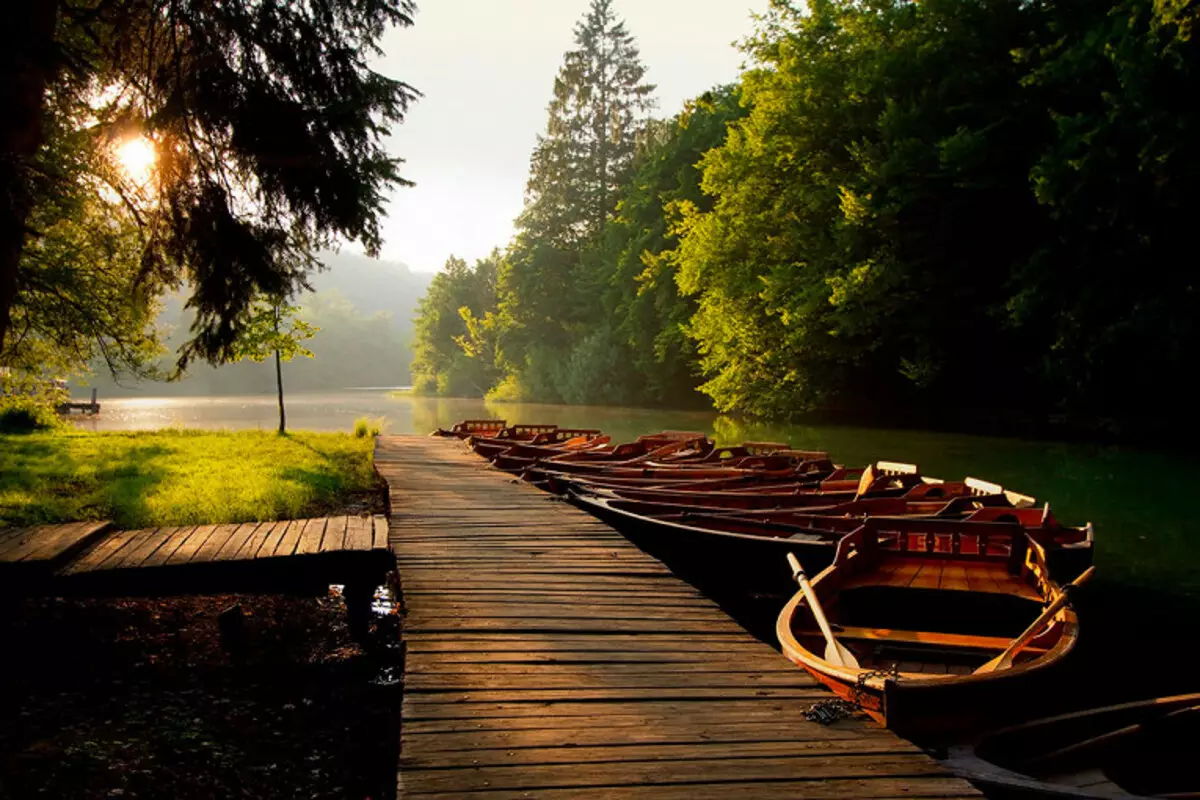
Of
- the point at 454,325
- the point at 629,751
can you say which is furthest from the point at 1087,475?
the point at 454,325

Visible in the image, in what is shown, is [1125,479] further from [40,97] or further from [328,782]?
[40,97]

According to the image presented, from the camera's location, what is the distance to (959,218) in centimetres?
2383

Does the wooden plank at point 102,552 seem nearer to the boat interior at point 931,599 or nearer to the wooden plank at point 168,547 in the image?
the wooden plank at point 168,547

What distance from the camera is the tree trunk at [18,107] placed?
5078 mm

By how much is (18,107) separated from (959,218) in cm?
2393

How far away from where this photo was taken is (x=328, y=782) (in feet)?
14.4

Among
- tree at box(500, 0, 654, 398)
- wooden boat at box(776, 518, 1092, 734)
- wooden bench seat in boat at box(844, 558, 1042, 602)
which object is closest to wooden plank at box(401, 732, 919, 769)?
wooden boat at box(776, 518, 1092, 734)

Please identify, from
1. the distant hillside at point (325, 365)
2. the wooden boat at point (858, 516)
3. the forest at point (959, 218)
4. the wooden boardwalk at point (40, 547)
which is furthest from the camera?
the distant hillside at point (325, 365)

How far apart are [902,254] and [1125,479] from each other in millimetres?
10169

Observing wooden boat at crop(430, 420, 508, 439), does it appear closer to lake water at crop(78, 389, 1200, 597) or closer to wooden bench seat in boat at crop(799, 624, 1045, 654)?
lake water at crop(78, 389, 1200, 597)

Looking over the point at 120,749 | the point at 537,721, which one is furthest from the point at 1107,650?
the point at 120,749

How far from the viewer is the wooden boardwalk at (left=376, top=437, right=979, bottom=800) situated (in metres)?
2.80

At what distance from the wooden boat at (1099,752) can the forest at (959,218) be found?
17654mm

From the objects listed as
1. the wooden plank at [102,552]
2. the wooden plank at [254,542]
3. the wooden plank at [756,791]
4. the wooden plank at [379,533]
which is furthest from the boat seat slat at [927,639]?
the wooden plank at [102,552]
